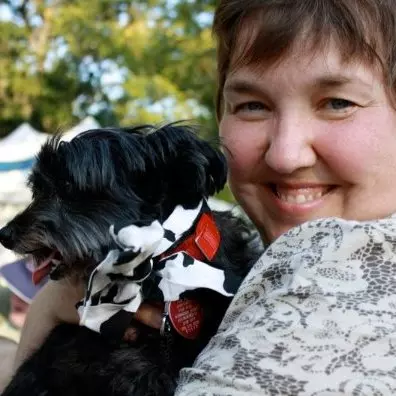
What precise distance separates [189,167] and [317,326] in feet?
2.65

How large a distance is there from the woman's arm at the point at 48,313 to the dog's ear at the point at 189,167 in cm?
49

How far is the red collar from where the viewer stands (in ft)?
7.65

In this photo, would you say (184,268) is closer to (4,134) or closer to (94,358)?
(94,358)

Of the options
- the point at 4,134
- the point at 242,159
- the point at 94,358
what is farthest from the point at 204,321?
the point at 4,134

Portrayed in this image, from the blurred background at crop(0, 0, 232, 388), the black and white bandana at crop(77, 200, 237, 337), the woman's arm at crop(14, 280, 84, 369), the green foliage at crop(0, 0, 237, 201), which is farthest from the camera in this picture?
the green foliage at crop(0, 0, 237, 201)

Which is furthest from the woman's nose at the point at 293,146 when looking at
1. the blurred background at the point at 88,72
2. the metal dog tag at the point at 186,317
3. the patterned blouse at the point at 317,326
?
the blurred background at the point at 88,72

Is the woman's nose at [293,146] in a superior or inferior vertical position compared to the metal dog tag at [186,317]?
superior

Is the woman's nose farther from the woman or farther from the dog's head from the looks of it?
the dog's head

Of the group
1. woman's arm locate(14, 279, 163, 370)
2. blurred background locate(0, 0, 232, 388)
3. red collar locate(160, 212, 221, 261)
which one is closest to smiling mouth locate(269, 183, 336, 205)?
red collar locate(160, 212, 221, 261)

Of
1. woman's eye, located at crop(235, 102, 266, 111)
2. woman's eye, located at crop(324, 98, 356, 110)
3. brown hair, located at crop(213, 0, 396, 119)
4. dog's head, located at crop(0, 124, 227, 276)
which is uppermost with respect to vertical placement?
brown hair, located at crop(213, 0, 396, 119)

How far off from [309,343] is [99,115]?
66.2 feet

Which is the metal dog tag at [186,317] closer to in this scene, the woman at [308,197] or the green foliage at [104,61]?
the woman at [308,197]

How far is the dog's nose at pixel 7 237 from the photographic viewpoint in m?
2.47

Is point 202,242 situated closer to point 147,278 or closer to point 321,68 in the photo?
point 147,278
